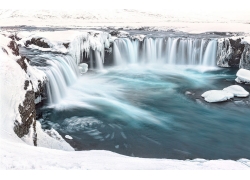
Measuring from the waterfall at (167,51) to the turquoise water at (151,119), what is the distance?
2.12m

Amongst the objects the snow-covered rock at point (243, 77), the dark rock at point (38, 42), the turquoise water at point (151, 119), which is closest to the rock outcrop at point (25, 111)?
the turquoise water at point (151, 119)

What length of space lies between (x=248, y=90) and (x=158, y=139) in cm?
344

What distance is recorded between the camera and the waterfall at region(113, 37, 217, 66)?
8805 millimetres

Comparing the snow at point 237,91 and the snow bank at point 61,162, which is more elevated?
the snow bank at point 61,162

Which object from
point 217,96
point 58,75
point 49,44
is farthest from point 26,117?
point 49,44

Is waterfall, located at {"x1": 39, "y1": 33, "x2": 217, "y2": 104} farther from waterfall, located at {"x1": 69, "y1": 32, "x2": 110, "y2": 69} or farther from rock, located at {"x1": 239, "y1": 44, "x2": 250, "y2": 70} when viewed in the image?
rock, located at {"x1": 239, "y1": 44, "x2": 250, "y2": 70}

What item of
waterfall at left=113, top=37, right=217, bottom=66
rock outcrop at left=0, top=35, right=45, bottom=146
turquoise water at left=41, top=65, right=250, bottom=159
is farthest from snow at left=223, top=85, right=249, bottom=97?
rock outcrop at left=0, top=35, right=45, bottom=146

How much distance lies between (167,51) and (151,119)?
16.9ft

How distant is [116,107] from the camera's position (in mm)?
4918

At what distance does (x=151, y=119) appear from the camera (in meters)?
4.49

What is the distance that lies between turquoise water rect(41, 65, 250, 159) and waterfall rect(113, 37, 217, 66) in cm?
212

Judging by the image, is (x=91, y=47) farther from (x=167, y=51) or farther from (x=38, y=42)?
(x=167, y=51)

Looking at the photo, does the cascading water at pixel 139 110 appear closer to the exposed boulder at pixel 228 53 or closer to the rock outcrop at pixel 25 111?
the exposed boulder at pixel 228 53

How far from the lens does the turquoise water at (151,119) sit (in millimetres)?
3578
